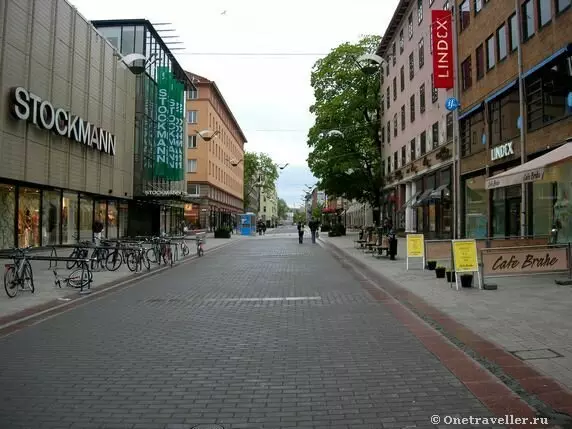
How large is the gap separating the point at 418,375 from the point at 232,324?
11.3ft

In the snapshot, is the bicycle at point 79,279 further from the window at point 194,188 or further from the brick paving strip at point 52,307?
the window at point 194,188

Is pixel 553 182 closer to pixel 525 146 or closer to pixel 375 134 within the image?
pixel 525 146

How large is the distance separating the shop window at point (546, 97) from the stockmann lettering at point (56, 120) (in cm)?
2044

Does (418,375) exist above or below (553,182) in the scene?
below

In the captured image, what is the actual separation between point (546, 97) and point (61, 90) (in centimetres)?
2187

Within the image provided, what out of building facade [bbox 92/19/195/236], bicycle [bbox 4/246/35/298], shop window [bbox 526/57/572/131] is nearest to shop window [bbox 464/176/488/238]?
shop window [bbox 526/57/572/131]

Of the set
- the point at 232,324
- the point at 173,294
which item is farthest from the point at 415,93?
the point at 232,324

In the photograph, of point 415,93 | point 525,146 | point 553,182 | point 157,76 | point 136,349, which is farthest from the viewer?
point 157,76

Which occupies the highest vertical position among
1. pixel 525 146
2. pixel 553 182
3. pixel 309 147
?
pixel 309 147

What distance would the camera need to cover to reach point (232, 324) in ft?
26.5

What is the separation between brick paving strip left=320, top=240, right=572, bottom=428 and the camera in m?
4.37

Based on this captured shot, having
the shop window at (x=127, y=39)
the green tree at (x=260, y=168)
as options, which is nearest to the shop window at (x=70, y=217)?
the shop window at (x=127, y=39)

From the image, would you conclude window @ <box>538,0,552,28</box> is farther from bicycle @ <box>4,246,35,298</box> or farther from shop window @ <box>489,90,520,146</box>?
bicycle @ <box>4,246,35,298</box>

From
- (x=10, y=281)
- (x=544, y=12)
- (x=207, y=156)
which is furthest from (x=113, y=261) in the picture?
(x=207, y=156)
